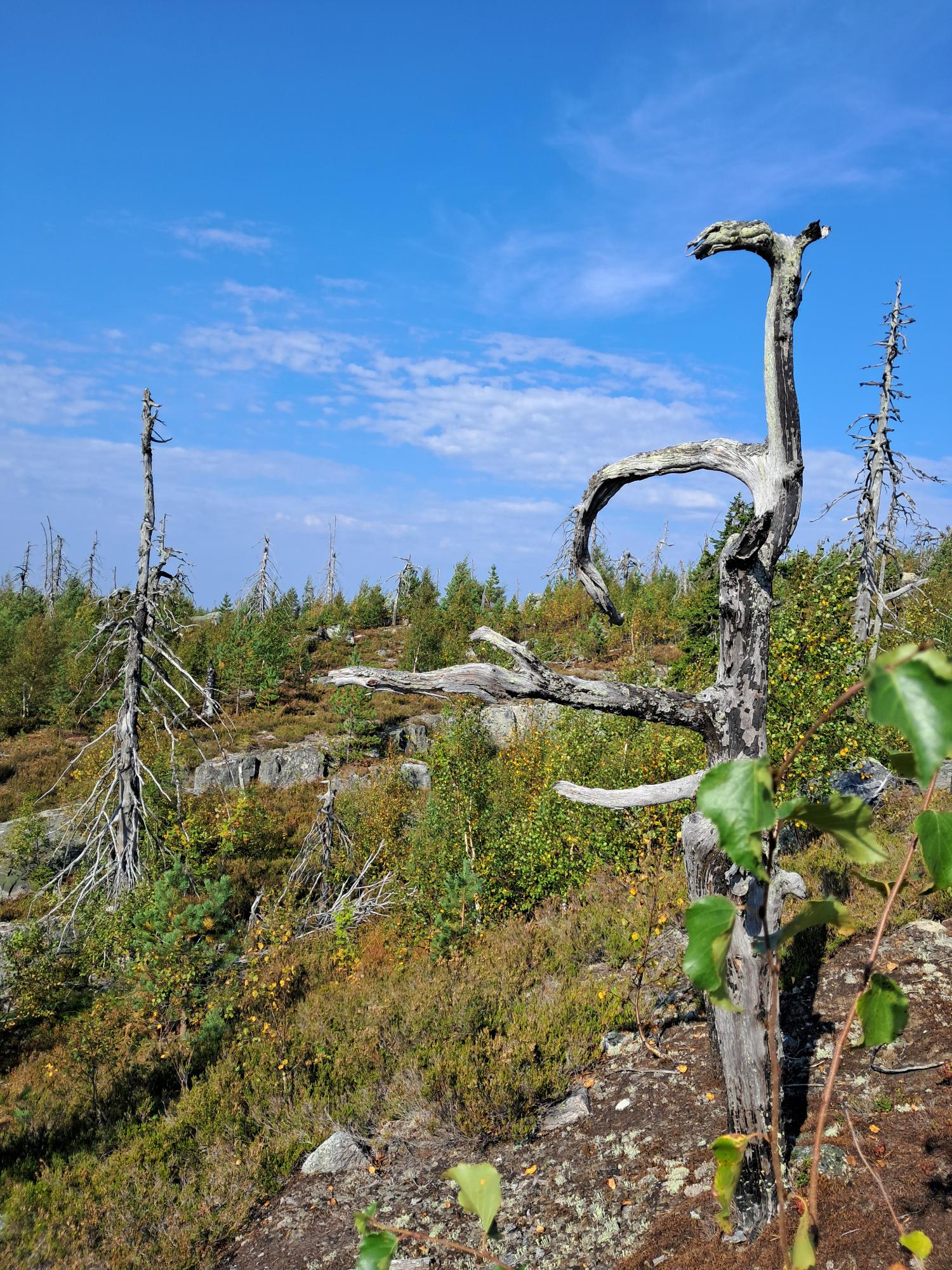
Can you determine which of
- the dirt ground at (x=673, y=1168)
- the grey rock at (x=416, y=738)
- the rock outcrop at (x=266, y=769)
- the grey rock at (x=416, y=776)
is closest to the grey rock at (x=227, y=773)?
the rock outcrop at (x=266, y=769)

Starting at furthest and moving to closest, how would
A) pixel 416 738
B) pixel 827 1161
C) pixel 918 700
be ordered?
pixel 416 738 < pixel 827 1161 < pixel 918 700

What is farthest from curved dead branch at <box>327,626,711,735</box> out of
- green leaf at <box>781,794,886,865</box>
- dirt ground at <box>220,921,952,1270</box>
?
green leaf at <box>781,794,886,865</box>

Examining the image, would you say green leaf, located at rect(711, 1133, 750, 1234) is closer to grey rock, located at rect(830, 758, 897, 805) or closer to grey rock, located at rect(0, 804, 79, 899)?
grey rock, located at rect(830, 758, 897, 805)

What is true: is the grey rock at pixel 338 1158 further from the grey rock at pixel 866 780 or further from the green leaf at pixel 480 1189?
the grey rock at pixel 866 780

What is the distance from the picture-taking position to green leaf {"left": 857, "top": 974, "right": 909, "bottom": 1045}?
943 mm

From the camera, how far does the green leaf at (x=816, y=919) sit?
96 cm

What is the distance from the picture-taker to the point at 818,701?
32.4ft

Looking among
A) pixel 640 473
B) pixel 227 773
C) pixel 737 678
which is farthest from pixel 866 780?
pixel 227 773

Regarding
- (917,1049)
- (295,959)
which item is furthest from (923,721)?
(295,959)

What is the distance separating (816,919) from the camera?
0.99 m

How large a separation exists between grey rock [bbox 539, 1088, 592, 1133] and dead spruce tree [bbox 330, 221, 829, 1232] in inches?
99.3

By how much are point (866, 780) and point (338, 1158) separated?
1159 centimetres

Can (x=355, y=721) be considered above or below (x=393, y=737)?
above

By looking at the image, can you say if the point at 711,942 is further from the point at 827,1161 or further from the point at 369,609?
the point at 369,609
